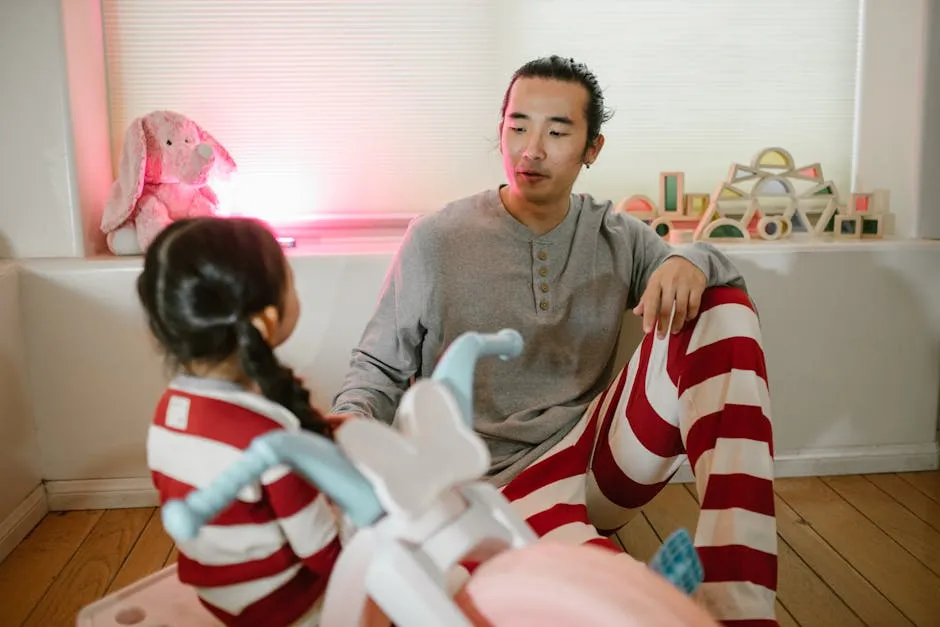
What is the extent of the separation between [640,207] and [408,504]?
1513mm

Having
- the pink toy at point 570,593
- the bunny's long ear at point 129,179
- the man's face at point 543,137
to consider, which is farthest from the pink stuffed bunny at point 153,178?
the pink toy at point 570,593

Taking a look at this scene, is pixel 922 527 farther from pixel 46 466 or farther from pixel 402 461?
pixel 46 466

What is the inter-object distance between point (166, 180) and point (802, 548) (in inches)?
56.3

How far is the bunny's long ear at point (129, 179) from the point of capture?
1.79 m

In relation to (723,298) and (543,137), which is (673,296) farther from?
(543,137)

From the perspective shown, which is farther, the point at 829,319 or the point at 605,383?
the point at 829,319

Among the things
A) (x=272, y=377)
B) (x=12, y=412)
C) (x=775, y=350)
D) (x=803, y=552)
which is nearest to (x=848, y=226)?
(x=775, y=350)

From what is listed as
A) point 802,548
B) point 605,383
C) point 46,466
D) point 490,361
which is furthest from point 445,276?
point 46,466

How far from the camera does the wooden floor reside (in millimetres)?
1419

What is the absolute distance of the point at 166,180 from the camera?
185cm

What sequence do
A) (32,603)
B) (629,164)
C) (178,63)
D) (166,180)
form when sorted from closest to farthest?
(32,603) < (166,180) < (178,63) < (629,164)

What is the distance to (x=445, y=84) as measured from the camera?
2.10m

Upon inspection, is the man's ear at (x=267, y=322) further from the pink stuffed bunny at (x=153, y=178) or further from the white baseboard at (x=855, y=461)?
the white baseboard at (x=855, y=461)

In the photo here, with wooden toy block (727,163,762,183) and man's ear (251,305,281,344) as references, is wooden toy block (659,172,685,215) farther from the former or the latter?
man's ear (251,305,281,344)
